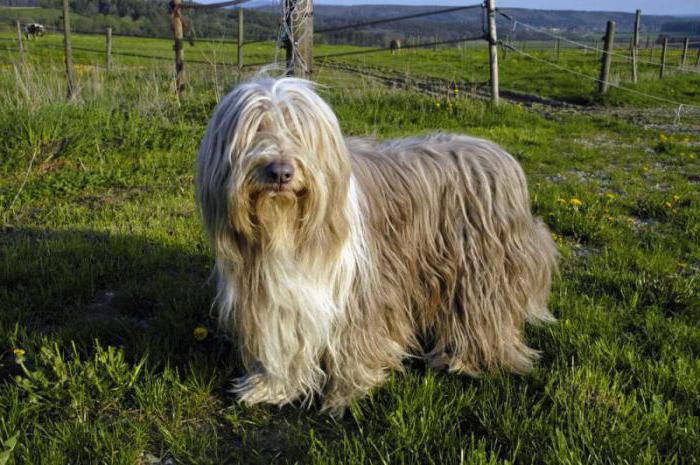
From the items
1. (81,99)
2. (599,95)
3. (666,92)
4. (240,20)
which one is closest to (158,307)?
(81,99)

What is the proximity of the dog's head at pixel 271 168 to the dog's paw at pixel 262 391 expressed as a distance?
2.77 feet

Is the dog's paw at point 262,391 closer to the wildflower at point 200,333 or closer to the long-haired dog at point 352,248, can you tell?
the long-haired dog at point 352,248

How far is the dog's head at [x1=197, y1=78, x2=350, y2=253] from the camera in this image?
2.41m

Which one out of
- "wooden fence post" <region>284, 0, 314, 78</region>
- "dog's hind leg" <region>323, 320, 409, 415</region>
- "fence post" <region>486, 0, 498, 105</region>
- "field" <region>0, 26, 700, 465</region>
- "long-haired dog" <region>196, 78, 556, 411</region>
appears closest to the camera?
"long-haired dog" <region>196, 78, 556, 411</region>

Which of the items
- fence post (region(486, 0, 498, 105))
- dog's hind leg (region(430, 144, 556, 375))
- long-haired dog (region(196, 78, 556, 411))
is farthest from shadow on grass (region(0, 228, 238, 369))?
fence post (region(486, 0, 498, 105))

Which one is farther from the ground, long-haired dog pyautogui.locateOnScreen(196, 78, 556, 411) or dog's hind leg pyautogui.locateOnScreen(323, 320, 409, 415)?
long-haired dog pyautogui.locateOnScreen(196, 78, 556, 411)

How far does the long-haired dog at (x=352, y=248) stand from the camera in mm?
2502

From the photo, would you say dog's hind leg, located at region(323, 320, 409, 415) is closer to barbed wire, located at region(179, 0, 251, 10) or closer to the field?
the field

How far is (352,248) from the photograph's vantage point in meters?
2.81

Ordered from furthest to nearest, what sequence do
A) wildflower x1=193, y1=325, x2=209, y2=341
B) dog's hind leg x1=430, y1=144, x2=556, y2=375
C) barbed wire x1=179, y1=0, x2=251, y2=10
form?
barbed wire x1=179, y1=0, x2=251, y2=10, wildflower x1=193, y1=325, x2=209, y2=341, dog's hind leg x1=430, y1=144, x2=556, y2=375

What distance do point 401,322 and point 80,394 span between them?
165 centimetres

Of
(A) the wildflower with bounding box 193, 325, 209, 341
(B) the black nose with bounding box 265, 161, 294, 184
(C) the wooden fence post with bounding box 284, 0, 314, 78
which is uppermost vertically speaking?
(C) the wooden fence post with bounding box 284, 0, 314, 78

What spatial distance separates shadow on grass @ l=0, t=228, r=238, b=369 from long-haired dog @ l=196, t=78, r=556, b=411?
0.62 meters

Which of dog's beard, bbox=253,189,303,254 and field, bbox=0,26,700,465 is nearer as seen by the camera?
dog's beard, bbox=253,189,303,254
